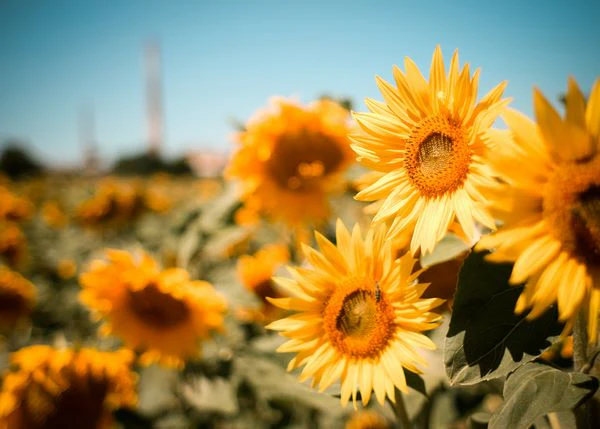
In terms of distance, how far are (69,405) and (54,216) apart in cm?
567

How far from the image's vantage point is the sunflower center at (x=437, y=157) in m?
0.92

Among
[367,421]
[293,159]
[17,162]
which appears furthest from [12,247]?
[17,162]

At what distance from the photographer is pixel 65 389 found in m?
2.16

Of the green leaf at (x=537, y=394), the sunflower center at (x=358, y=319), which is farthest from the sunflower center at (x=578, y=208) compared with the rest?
the sunflower center at (x=358, y=319)

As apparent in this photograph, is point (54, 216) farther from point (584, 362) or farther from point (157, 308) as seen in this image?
point (584, 362)

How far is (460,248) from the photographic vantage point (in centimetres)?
106

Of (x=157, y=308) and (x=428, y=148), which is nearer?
(x=428, y=148)

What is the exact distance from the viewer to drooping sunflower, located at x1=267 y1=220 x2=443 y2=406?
1037 mm

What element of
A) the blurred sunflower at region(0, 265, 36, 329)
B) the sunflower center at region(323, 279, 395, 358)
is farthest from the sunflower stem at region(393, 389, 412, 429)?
the blurred sunflower at region(0, 265, 36, 329)

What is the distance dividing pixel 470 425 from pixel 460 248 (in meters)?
0.60

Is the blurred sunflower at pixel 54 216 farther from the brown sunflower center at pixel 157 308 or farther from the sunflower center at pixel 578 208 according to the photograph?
the sunflower center at pixel 578 208

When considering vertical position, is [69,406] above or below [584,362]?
below

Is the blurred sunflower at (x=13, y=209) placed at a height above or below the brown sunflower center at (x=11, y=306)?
above

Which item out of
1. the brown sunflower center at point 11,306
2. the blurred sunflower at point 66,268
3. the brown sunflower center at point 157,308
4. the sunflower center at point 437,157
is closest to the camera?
the sunflower center at point 437,157
